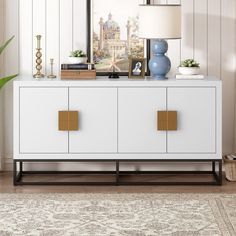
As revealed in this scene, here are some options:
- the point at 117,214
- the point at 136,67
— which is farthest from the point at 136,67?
the point at 117,214

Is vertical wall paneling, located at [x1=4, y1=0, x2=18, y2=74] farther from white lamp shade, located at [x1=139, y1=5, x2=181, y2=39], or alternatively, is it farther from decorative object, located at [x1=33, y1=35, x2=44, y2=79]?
white lamp shade, located at [x1=139, y1=5, x2=181, y2=39]

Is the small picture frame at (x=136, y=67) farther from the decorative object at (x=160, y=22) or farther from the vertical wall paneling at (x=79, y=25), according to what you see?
the vertical wall paneling at (x=79, y=25)

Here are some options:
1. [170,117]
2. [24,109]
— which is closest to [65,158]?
[24,109]

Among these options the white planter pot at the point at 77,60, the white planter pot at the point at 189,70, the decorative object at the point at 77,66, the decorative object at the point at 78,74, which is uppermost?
the white planter pot at the point at 77,60

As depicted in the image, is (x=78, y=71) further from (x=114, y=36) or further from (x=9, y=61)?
(x=9, y=61)

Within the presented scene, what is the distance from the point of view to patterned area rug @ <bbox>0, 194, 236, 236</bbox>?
418 cm

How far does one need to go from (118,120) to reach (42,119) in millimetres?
551

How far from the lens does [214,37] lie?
18.9 ft

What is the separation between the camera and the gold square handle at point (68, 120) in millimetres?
5309

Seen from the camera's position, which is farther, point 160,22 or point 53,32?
point 53,32

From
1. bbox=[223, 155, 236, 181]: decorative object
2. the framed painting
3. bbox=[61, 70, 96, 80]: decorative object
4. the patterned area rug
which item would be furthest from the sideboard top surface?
the patterned area rug

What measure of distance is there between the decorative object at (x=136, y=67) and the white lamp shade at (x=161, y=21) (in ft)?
0.93

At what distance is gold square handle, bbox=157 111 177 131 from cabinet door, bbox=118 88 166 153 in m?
0.04

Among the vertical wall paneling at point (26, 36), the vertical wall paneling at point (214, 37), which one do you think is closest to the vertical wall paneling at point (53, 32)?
the vertical wall paneling at point (26, 36)
